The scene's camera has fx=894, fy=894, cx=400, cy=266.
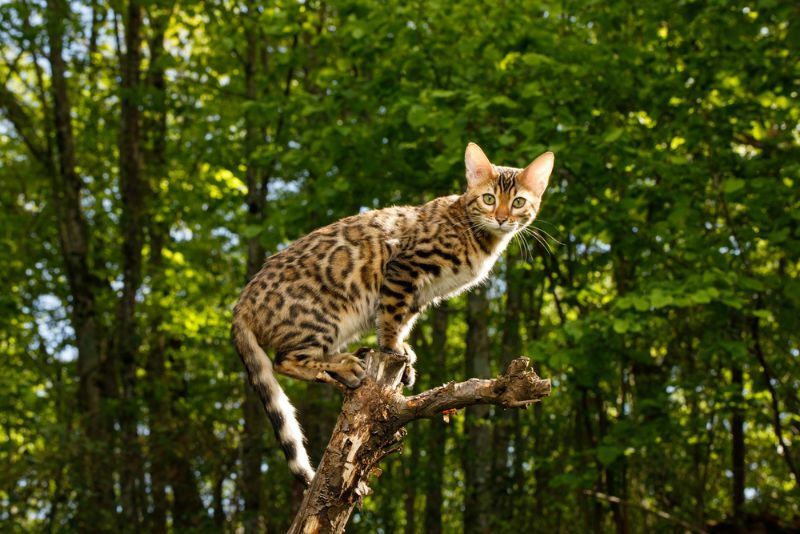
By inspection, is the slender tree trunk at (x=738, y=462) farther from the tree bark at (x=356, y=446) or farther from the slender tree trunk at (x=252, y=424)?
the tree bark at (x=356, y=446)

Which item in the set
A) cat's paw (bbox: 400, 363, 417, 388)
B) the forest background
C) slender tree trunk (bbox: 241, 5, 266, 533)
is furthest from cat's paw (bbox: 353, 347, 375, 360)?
slender tree trunk (bbox: 241, 5, 266, 533)

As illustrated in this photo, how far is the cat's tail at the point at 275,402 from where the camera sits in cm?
532

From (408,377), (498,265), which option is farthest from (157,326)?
(408,377)

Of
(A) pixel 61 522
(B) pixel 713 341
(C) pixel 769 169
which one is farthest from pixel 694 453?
(A) pixel 61 522

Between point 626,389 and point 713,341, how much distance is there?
3642 millimetres

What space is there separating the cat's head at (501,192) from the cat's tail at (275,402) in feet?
6.11

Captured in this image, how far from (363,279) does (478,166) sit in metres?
1.27

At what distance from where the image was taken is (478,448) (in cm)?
1380

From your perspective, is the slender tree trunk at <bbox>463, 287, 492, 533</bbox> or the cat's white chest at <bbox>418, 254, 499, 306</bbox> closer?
the cat's white chest at <bbox>418, 254, 499, 306</bbox>

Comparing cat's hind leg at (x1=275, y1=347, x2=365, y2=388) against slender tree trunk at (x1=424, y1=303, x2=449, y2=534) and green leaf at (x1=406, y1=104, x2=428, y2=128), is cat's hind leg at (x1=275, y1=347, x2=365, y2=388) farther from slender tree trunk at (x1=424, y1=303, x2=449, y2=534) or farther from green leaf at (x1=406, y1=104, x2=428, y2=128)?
slender tree trunk at (x1=424, y1=303, x2=449, y2=534)

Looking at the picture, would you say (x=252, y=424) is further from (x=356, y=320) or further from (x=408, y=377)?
(x=408, y=377)

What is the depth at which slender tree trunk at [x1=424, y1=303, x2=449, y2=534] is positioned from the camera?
15.9 metres

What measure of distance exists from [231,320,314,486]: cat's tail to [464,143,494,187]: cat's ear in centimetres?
204

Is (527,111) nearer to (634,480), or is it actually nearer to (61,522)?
(634,480)
